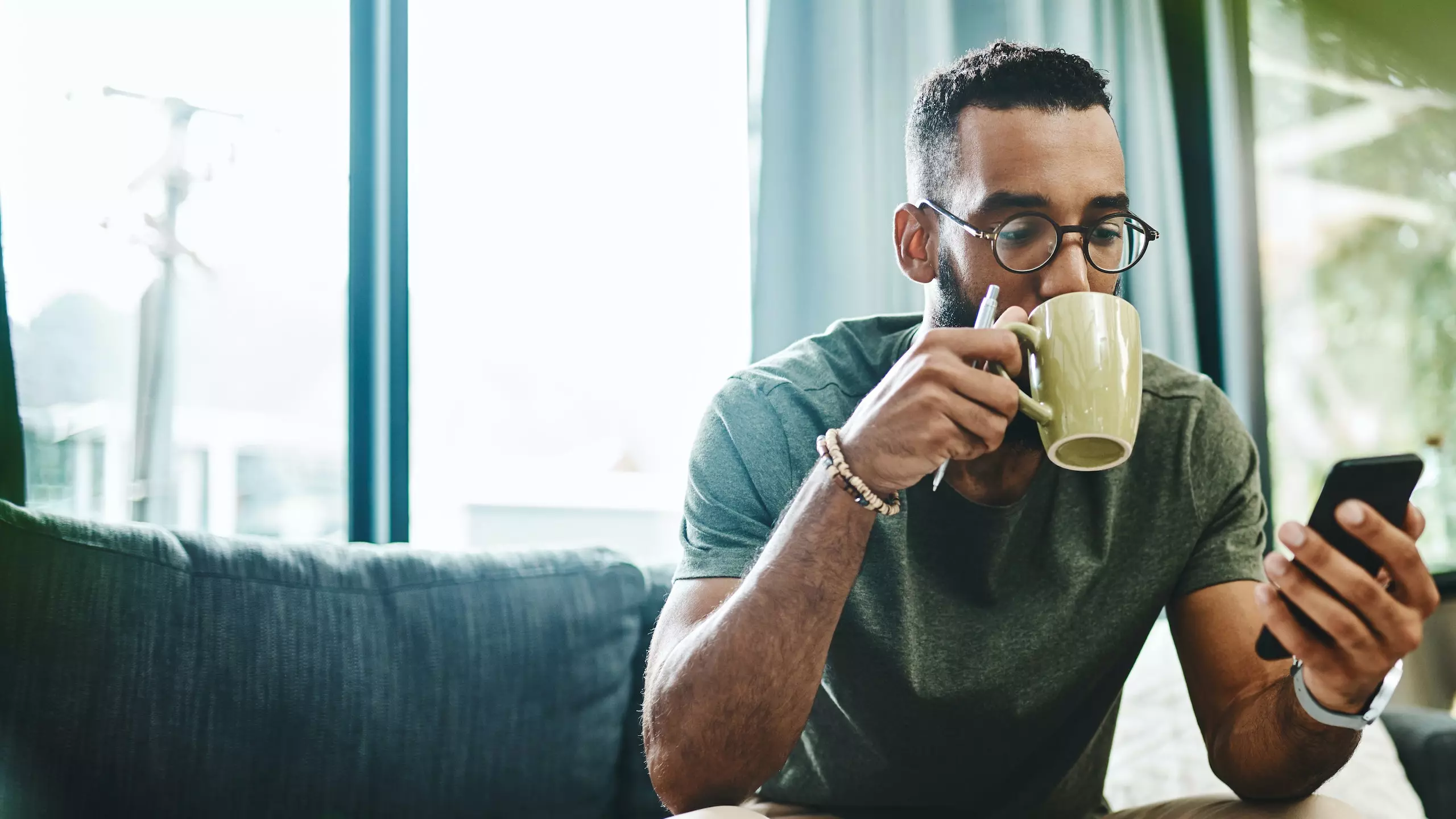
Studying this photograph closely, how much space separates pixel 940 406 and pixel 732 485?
0.34 meters

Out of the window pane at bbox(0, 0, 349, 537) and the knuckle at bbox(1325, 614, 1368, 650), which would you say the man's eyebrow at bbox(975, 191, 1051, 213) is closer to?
the knuckle at bbox(1325, 614, 1368, 650)

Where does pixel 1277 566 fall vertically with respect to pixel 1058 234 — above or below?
below

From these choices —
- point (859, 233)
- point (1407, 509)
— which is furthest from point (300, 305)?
point (1407, 509)

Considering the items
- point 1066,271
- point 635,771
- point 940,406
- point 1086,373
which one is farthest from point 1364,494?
point 635,771

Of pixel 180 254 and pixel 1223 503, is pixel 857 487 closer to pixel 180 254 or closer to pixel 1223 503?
pixel 1223 503

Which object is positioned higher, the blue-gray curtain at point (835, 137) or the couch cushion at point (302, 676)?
the blue-gray curtain at point (835, 137)

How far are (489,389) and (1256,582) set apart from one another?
165cm

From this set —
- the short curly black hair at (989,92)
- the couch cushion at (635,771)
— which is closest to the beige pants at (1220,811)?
the couch cushion at (635,771)

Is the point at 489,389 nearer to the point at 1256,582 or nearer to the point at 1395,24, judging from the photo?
the point at 1256,582

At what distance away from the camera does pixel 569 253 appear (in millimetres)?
2266

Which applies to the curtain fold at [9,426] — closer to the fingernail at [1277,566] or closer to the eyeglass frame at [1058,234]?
the eyeglass frame at [1058,234]

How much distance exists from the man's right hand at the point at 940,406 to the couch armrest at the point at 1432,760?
1208 mm

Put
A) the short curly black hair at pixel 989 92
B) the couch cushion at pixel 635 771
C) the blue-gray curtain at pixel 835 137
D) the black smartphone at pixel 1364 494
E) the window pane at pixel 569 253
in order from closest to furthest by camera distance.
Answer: the black smartphone at pixel 1364 494, the short curly black hair at pixel 989 92, the couch cushion at pixel 635 771, the blue-gray curtain at pixel 835 137, the window pane at pixel 569 253

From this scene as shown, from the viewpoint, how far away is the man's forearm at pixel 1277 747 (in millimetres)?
882
